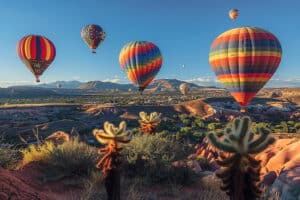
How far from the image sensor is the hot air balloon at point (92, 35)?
51.8 meters

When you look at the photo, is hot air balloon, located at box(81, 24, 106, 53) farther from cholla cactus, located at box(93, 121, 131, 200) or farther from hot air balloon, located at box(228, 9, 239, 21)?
cholla cactus, located at box(93, 121, 131, 200)

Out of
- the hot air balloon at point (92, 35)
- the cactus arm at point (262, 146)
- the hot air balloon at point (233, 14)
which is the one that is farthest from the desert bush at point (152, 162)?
the hot air balloon at point (233, 14)

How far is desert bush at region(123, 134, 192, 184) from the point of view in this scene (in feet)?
41.5

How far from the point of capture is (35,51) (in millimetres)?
39438

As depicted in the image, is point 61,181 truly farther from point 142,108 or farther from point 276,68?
point 142,108

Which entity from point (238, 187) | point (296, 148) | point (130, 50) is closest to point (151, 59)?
point (130, 50)

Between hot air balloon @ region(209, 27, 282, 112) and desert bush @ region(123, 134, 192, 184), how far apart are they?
40.9 ft

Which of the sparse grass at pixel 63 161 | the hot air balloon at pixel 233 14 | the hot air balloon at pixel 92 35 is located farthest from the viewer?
the hot air balloon at pixel 233 14

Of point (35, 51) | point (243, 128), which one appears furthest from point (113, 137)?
point (35, 51)

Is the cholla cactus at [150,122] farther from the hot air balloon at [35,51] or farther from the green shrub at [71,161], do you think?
the hot air balloon at [35,51]

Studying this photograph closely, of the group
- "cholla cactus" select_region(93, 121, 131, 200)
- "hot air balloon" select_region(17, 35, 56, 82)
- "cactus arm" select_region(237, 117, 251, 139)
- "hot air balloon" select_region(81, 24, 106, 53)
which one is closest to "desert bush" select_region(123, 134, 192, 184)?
"cholla cactus" select_region(93, 121, 131, 200)

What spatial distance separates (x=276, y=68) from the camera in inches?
1032

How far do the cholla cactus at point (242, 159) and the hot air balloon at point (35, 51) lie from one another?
1488 inches

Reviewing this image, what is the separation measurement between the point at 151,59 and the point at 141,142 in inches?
900
